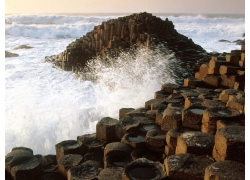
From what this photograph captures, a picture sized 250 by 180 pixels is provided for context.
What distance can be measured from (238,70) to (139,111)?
1748 millimetres

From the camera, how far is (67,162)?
2.54 m

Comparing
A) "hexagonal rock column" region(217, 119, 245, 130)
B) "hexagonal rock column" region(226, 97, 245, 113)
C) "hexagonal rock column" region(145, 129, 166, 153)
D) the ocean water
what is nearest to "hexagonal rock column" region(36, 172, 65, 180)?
"hexagonal rock column" region(145, 129, 166, 153)

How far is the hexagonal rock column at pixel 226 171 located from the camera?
158 cm

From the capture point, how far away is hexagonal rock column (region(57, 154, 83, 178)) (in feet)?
8.17

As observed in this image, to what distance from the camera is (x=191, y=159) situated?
1964mm

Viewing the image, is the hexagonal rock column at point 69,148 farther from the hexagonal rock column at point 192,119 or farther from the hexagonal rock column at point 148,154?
the hexagonal rock column at point 192,119

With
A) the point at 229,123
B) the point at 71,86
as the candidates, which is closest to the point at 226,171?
the point at 229,123

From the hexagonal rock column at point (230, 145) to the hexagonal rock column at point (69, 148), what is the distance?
151 cm

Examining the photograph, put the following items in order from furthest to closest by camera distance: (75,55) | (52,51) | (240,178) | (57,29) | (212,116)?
1. (57,29)
2. (52,51)
3. (75,55)
4. (212,116)
5. (240,178)

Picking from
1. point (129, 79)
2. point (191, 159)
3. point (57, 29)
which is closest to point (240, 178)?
point (191, 159)

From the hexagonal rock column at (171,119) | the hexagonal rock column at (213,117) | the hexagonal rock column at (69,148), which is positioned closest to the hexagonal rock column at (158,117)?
the hexagonal rock column at (171,119)

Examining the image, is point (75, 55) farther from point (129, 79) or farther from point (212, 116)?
A: point (212, 116)

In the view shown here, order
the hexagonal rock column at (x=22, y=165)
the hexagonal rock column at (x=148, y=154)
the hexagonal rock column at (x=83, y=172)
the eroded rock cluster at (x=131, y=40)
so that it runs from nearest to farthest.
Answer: the hexagonal rock column at (x=83, y=172), the hexagonal rock column at (x=22, y=165), the hexagonal rock column at (x=148, y=154), the eroded rock cluster at (x=131, y=40)

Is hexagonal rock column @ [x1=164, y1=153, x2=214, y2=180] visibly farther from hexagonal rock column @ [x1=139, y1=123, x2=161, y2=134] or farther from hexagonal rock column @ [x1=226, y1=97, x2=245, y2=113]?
hexagonal rock column @ [x1=139, y1=123, x2=161, y2=134]
